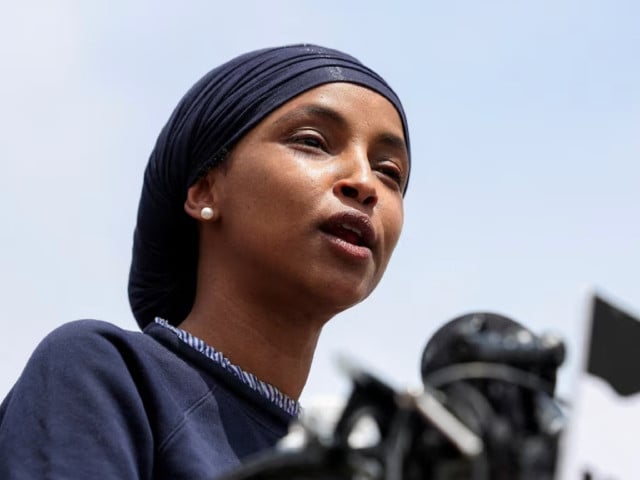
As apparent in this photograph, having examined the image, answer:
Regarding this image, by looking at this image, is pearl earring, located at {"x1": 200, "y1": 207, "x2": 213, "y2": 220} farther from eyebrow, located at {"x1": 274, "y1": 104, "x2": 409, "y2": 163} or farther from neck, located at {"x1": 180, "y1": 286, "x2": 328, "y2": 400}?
eyebrow, located at {"x1": 274, "y1": 104, "x2": 409, "y2": 163}

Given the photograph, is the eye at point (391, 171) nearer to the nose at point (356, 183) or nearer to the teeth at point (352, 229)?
the nose at point (356, 183)

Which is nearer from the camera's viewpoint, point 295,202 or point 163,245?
point 295,202

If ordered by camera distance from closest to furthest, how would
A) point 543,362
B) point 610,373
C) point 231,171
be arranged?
point 610,373 < point 543,362 < point 231,171

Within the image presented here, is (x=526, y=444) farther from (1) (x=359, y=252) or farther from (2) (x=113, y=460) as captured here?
(1) (x=359, y=252)

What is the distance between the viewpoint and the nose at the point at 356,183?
4023 millimetres

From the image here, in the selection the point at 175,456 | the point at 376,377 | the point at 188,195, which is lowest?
the point at 175,456

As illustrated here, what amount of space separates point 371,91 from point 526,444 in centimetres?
258

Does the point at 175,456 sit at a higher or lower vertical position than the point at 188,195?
lower

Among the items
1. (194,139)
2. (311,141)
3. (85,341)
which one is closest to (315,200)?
(311,141)

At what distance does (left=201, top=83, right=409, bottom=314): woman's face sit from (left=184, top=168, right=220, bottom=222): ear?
2 centimetres

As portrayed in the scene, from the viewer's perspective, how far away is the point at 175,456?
11.5 ft

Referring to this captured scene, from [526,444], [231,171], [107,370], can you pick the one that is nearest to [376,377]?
[526,444]

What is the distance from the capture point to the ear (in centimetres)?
432

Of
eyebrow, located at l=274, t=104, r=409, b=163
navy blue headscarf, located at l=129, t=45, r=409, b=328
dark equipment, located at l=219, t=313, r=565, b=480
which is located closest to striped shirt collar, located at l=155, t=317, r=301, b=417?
navy blue headscarf, located at l=129, t=45, r=409, b=328
